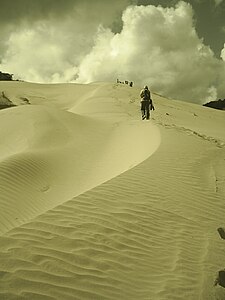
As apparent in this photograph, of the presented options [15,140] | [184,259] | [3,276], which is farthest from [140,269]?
[15,140]

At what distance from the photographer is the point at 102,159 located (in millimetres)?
10211

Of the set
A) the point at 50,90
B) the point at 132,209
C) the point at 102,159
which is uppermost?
the point at 50,90

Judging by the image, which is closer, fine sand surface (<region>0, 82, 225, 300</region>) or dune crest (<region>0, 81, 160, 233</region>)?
fine sand surface (<region>0, 82, 225, 300</region>)

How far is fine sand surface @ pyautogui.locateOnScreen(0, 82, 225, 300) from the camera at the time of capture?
10.8 feet

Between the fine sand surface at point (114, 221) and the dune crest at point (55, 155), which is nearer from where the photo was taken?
the fine sand surface at point (114, 221)

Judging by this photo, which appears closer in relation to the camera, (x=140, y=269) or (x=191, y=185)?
(x=140, y=269)

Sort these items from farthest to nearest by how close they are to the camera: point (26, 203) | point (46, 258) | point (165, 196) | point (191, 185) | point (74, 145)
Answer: point (74, 145) → point (26, 203) → point (191, 185) → point (165, 196) → point (46, 258)

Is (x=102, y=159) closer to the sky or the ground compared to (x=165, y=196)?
closer to the sky

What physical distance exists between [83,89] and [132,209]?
1151 inches

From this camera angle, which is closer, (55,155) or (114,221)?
(114,221)

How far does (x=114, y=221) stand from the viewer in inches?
177

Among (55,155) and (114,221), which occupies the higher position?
(55,155)

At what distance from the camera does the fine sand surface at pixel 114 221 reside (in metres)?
3.28

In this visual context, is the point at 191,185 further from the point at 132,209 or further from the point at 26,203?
the point at 26,203
